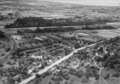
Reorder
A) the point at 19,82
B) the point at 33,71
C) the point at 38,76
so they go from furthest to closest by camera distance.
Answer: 1. the point at 33,71
2. the point at 38,76
3. the point at 19,82

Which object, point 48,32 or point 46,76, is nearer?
point 46,76

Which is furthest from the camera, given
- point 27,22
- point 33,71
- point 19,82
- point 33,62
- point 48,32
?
point 27,22

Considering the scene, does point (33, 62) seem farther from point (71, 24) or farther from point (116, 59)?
point (71, 24)

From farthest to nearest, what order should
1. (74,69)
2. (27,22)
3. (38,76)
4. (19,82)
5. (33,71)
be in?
(27,22), (74,69), (33,71), (38,76), (19,82)

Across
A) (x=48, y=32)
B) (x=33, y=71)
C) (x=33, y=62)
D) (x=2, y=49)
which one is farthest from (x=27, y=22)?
(x=33, y=71)

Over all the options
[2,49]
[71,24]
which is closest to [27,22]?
[71,24]

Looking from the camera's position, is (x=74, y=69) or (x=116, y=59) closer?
(x=74, y=69)

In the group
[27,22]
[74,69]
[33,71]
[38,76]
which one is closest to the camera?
[38,76]

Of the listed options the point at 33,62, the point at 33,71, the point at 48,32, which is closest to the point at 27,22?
the point at 48,32

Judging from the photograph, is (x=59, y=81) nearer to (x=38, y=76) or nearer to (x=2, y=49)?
(x=38, y=76)
